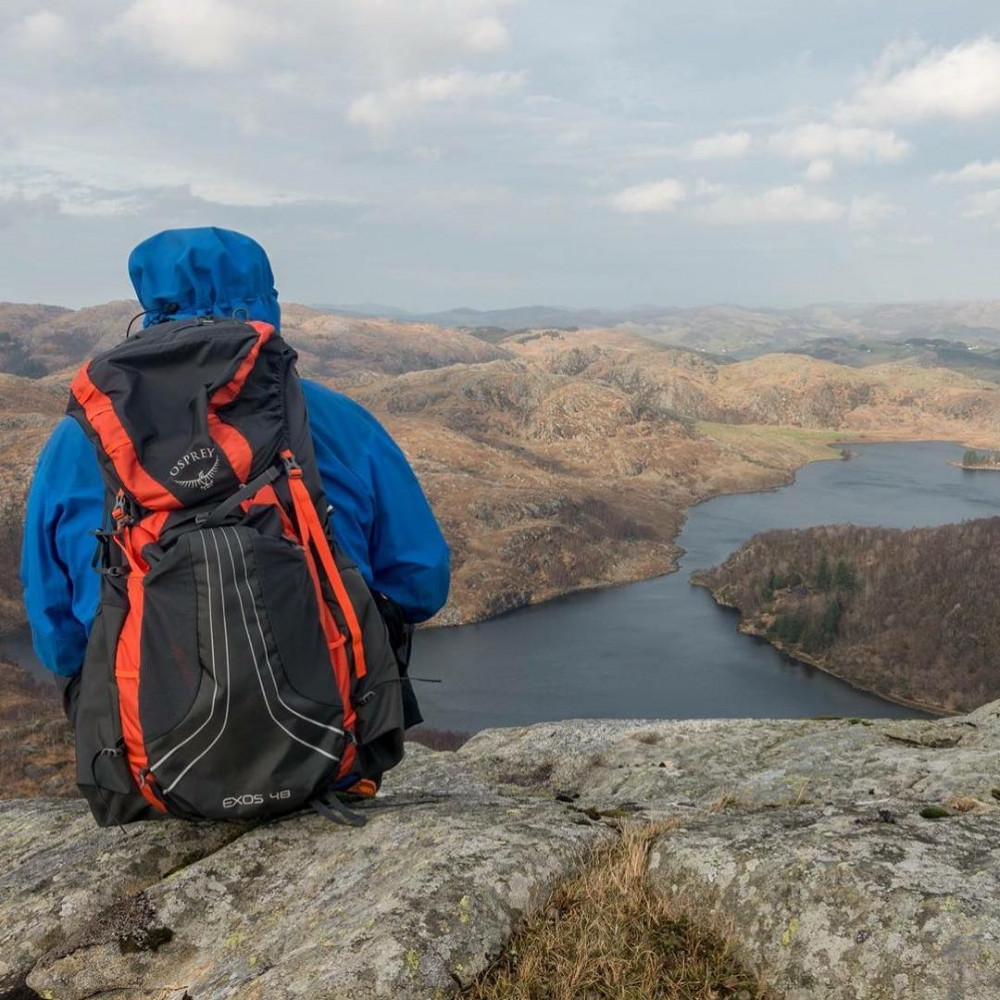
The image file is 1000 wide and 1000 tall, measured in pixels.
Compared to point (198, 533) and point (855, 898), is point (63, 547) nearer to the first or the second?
point (198, 533)

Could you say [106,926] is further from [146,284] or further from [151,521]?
[146,284]

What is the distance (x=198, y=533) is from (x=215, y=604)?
1.32 ft

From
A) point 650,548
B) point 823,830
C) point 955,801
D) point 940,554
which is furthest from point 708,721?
point 650,548

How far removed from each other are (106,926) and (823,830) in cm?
432

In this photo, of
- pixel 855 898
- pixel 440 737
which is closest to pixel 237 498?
pixel 855 898

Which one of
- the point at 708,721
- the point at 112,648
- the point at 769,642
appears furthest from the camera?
the point at 769,642

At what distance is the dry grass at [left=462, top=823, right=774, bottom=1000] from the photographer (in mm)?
3959

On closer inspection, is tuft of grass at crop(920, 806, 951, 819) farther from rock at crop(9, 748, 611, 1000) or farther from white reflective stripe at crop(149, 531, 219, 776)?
white reflective stripe at crop(149, 531, 219, 776)

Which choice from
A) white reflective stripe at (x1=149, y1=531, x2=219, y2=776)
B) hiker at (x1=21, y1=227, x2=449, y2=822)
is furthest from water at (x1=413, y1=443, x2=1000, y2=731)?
white reflective stripe at (x1=149, y1=531, x2=219, y2=776)

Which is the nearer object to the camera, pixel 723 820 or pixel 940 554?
pixel 723 820

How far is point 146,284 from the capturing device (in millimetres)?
5426

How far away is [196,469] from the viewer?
15.2 ft

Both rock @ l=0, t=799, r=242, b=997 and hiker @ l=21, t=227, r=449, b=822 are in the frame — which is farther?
rock @ l=0, t=799, r=242, b=997

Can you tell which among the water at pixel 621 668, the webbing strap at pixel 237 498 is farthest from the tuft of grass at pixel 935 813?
the water at pixel 621 668
